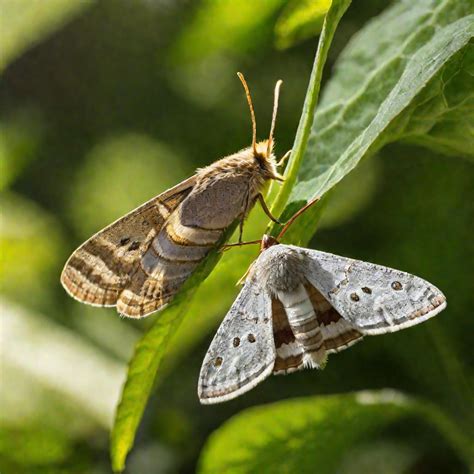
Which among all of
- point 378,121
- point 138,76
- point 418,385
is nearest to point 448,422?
point 418,385

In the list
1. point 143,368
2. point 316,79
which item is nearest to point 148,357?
point 143,368

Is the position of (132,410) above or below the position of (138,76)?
below

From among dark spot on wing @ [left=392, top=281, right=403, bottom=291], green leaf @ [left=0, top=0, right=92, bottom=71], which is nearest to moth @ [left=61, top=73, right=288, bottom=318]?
dark spot on wing @ [left=392, top=281, right=403, bottom=291]

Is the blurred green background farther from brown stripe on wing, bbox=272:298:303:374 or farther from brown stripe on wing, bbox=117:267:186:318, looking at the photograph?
brown stripe on wing, bbox=272:298:303:374

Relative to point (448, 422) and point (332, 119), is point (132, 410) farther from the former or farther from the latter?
point (448, 422)

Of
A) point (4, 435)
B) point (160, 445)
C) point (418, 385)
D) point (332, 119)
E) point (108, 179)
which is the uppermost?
point (332, 119)

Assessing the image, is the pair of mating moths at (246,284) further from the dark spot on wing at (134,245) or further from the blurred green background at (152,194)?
the blurred green background at (152,194)

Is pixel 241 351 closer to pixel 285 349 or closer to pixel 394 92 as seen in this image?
pixel 285 349
